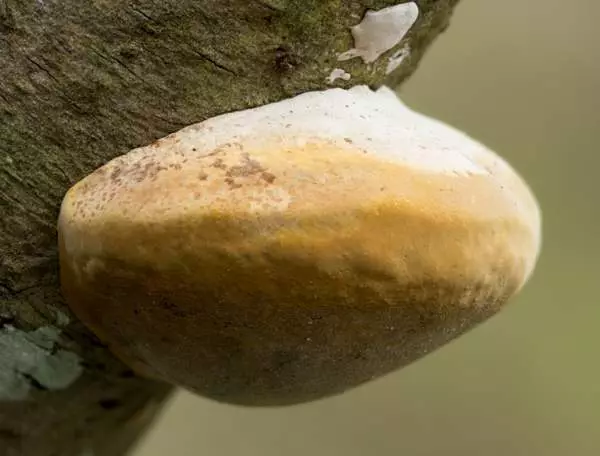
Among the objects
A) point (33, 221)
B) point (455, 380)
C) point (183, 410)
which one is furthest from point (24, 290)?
point (455, 380)

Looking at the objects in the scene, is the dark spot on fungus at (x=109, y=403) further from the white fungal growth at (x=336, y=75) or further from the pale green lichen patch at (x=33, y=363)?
the white fungal growth at (x=336, y=75)

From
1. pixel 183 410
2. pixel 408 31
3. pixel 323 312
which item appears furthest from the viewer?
pixel 183 410

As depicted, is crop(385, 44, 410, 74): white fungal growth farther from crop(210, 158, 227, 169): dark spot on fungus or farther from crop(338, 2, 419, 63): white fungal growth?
crop(210, 158, 227, 169): dark spot on fungus

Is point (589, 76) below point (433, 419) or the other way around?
the other way around

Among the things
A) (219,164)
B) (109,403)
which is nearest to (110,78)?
(219,164)

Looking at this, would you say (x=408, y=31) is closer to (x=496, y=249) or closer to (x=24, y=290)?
(x=496, y=249)

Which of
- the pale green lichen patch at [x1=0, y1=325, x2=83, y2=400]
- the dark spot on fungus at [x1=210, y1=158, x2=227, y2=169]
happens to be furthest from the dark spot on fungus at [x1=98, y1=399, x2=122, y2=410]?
the dark spot on fungus at [x1=210, y1=158, x2=227, y2=169]
